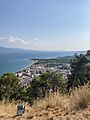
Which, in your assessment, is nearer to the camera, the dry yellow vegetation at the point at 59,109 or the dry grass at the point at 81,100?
the dry yellow vegetation at the point at 59,109

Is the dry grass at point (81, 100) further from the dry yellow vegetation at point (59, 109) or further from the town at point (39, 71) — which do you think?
the town at point (39, 71)

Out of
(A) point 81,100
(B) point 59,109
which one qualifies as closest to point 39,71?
(B) point 59,109

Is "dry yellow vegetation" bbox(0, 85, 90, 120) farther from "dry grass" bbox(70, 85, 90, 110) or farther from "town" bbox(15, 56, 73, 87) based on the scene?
"town" bbox(15, 56, 73, 87)

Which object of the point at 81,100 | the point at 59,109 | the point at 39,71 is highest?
the point at 81,100

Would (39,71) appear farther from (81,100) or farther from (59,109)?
(81,100)

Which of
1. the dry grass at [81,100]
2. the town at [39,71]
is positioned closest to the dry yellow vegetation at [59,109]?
the dry grass at [81,100]

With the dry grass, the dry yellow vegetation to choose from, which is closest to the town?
the dry yellow vegetation

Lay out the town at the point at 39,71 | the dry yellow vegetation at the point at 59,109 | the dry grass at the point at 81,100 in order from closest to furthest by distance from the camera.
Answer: the dry yellow vegetation at the point at 59,109 → the dry grass at the point at 81,100 → the town at the point at 39,71

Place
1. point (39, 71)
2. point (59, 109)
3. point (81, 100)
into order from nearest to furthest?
point (81, 100)
point (59, 109)
point (39, 71)
